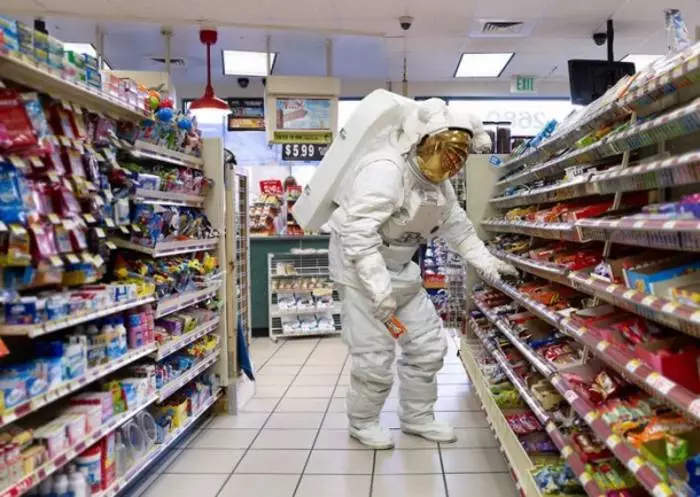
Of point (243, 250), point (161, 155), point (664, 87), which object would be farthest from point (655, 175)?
point (243, 250)

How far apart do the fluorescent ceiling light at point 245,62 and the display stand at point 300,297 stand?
2729 mm

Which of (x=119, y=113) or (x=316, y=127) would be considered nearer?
(x=119, y=113)

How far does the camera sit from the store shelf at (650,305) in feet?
5.34

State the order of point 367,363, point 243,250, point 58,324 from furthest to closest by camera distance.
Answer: point 243,250, point 367,363, point 58,324

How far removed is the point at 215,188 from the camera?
4535 mm

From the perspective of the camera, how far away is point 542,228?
3324mm

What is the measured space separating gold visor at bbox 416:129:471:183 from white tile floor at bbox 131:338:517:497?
1762 mm

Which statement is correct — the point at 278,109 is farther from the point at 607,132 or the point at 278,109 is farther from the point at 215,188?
the point at 607,132

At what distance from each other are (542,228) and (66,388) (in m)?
2.40

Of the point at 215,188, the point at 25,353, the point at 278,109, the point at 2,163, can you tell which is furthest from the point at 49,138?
the point at 278,109

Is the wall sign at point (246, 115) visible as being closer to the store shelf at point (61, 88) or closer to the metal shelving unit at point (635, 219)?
the store shelf at point (61, 88)

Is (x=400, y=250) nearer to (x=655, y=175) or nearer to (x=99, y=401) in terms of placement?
(x=99, y=401)

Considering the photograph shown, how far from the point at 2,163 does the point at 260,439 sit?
2.69m

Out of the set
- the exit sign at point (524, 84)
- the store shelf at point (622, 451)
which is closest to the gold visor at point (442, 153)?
the store shelf at point (622, 451)
